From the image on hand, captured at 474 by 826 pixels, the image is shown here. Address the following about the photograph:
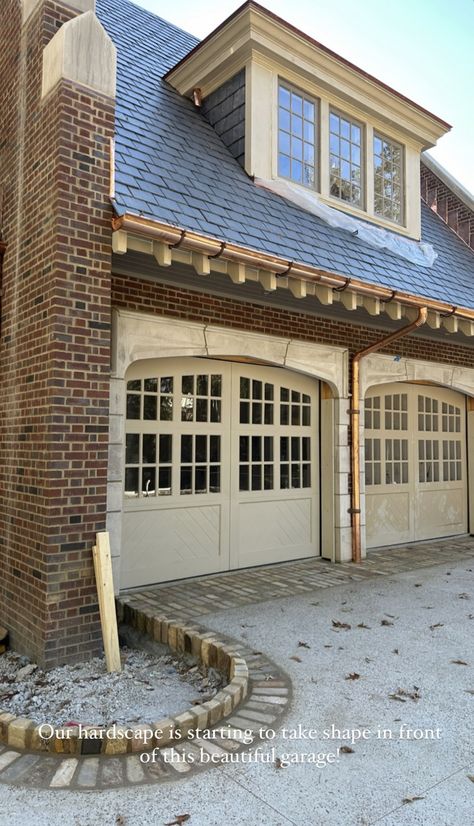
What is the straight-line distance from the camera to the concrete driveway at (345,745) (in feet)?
8.06

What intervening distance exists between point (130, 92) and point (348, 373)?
4.18 m

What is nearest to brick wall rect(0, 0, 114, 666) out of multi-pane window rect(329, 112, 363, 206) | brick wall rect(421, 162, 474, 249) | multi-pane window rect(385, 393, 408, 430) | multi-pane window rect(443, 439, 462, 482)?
multi-pane window rect(329, 112, 363, 206)

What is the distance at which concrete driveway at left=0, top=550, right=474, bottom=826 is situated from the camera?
2457 millimetres

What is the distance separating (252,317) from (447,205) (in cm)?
652

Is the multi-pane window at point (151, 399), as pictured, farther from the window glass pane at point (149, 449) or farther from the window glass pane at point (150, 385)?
the window glass pane at point (149, 449)

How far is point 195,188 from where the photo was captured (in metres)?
5.76

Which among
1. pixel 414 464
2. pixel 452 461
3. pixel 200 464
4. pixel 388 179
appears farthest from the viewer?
pixel 452 461

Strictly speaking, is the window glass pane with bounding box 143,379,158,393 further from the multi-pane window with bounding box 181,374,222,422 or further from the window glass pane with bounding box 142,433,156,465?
the window glass pane with bounding box 142,433,156,465

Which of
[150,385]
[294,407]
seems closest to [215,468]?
[150,385]

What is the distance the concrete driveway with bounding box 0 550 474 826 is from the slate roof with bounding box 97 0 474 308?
348cm

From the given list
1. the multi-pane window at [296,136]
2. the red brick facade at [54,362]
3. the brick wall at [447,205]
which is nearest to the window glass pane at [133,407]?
the red brick facade at [54,362]

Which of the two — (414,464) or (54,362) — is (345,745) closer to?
(54,362)

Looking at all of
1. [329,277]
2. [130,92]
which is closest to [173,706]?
[329,277]

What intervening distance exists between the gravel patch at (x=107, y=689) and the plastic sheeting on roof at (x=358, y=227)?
5.25m
